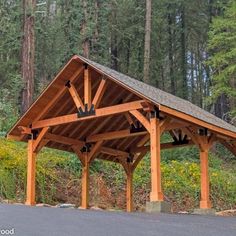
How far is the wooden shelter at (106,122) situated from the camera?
966 cm

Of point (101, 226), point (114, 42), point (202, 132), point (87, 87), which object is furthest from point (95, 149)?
point (114, 42)

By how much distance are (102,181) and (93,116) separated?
6370 millimetres

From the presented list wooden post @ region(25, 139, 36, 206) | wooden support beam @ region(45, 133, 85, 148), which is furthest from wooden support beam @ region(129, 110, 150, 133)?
wooden post @ region(25, 139, 36, 206)

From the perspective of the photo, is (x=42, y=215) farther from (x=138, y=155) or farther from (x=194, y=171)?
(x=194, y=171)

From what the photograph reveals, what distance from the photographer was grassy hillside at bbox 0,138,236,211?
47.4 ft

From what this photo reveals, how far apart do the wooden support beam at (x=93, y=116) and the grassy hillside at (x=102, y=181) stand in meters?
3.13

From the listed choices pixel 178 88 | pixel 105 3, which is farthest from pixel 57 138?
pixel 178 88

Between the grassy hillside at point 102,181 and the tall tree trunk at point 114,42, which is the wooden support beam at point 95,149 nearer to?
the grassy hillside at point 102,181

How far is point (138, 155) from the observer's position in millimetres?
14266

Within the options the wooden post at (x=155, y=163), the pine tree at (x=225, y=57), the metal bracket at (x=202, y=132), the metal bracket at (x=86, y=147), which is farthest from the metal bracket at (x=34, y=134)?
the pine tree at (x=225, y=57)

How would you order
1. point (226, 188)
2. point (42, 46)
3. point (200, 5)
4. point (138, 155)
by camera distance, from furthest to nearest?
point (200, 5) → point (42, 46) → point (226, 188) → point (138, 155)

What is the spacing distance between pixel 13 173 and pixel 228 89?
10052 mm

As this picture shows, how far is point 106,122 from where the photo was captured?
1293 cm

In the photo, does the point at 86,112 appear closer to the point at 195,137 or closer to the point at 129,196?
the point at 195,137
